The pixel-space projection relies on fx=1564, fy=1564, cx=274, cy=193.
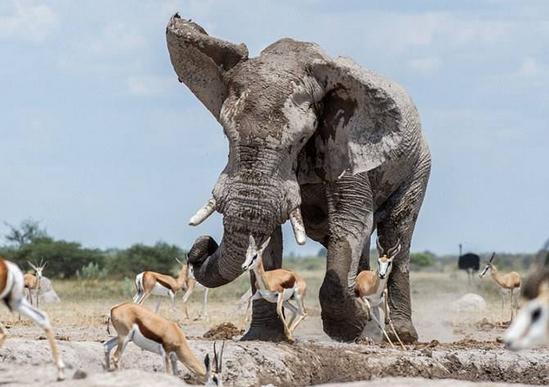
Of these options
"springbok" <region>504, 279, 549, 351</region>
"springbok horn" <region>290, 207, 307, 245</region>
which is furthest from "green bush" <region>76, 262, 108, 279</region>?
"springbok" <region>504, 279, 549, 351</region>

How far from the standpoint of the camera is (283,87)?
15.7 meters

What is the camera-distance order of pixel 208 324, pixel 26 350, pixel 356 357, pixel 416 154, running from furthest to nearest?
pixel 208 324, pixel 416 154, pixel 356 357, pixel 26 350

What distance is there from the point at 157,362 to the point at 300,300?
8.09 ft

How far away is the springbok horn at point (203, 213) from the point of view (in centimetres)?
1556

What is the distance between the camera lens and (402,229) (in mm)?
18422

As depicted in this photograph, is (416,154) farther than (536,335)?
Yes

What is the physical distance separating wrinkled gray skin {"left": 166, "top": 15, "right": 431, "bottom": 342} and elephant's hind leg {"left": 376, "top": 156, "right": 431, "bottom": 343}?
1.90 ft

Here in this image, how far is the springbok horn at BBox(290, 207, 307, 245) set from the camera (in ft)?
50.6

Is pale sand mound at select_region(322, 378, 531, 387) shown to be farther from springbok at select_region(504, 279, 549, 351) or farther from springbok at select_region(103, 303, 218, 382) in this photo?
springbok at select_region(103, 303, 218, 382)

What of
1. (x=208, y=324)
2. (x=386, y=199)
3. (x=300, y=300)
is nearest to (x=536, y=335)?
(x=300, y=300)

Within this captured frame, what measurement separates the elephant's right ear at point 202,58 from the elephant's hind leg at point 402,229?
2.60 meters

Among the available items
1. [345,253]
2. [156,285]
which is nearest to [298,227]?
[345,253]

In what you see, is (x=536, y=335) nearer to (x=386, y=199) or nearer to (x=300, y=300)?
(x=300, y=300)

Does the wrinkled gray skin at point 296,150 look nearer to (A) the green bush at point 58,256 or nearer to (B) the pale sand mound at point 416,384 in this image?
(B) the pale sand mound at point 416,384
